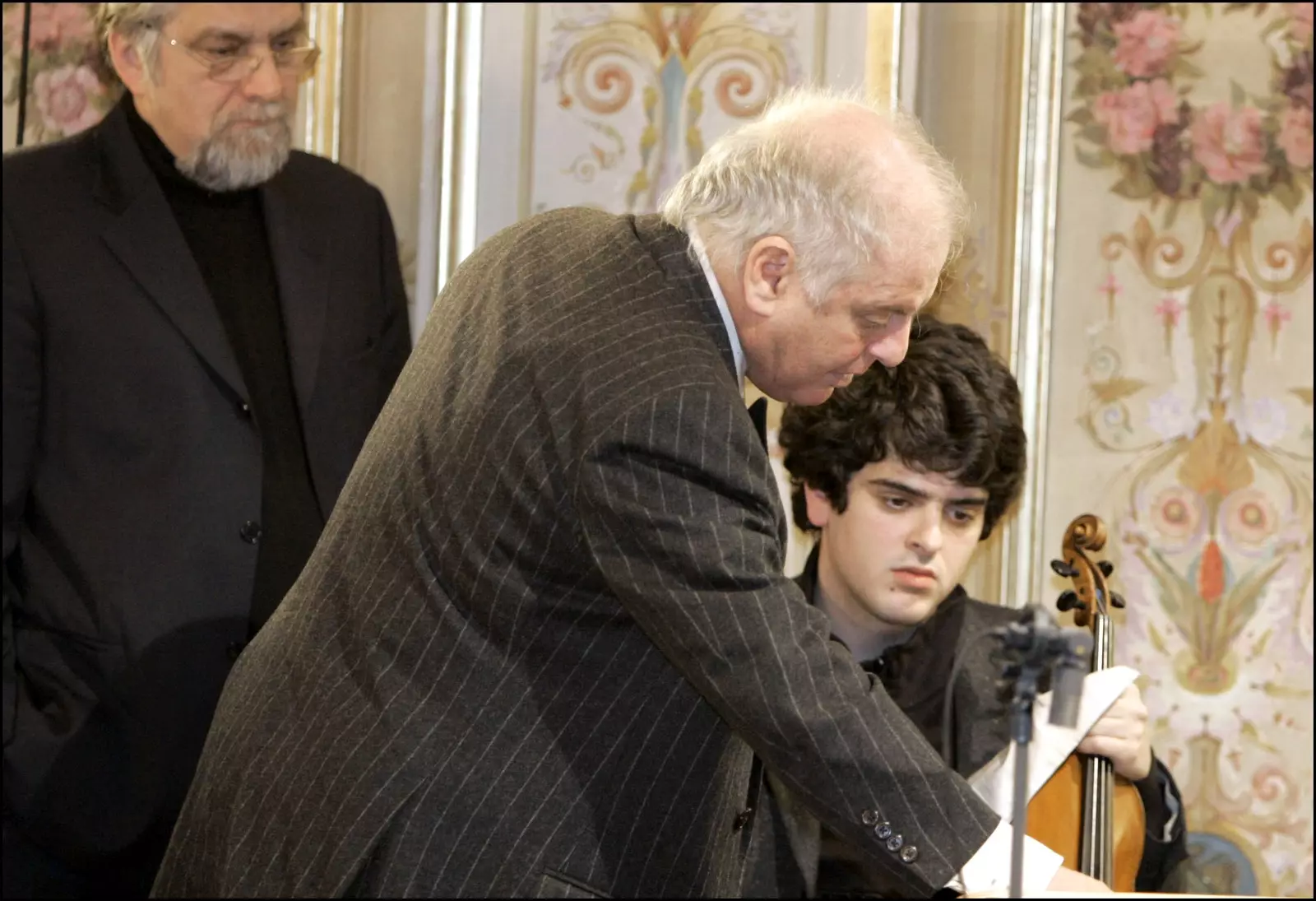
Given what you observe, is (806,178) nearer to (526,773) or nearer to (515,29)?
(526,773)

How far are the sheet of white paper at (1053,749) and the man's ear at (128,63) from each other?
151 centimetres

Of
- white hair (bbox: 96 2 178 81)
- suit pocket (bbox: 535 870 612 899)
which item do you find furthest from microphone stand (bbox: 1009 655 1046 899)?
white hair (bbox: 96 2 178 81)

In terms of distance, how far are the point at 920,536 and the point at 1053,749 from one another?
0.36 metres

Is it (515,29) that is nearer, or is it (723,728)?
(723,728)

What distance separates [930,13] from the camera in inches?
113

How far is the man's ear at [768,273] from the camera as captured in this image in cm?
168

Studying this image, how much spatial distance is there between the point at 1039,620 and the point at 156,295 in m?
1.45

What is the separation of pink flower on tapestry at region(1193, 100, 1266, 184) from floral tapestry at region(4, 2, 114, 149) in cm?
178

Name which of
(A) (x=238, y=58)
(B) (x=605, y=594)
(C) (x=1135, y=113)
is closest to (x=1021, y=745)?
(B) (x=605, y=594)

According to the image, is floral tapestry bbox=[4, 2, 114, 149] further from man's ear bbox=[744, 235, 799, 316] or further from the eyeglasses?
man's ear bbox=[744, 235, 799, 316]

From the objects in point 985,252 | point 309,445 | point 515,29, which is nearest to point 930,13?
point 985,252

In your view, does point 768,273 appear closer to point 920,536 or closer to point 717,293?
point 717,293

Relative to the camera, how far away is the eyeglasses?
241 cm

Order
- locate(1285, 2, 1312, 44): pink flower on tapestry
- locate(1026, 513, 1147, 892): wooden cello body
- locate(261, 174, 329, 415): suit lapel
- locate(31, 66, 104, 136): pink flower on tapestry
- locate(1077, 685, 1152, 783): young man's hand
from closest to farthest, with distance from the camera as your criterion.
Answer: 1. locate(1026, 513, 1147, 892): wooden cello body
2. locate(1077, 685, 1152, 783): young man's hand
3. locate(261, 174, 329, 415): suit lapel
4. locate(31, 66, 104, 136): pink flower on tapestry
5. locate(1285, 2, 1312, 44): pink flower on tapestry
